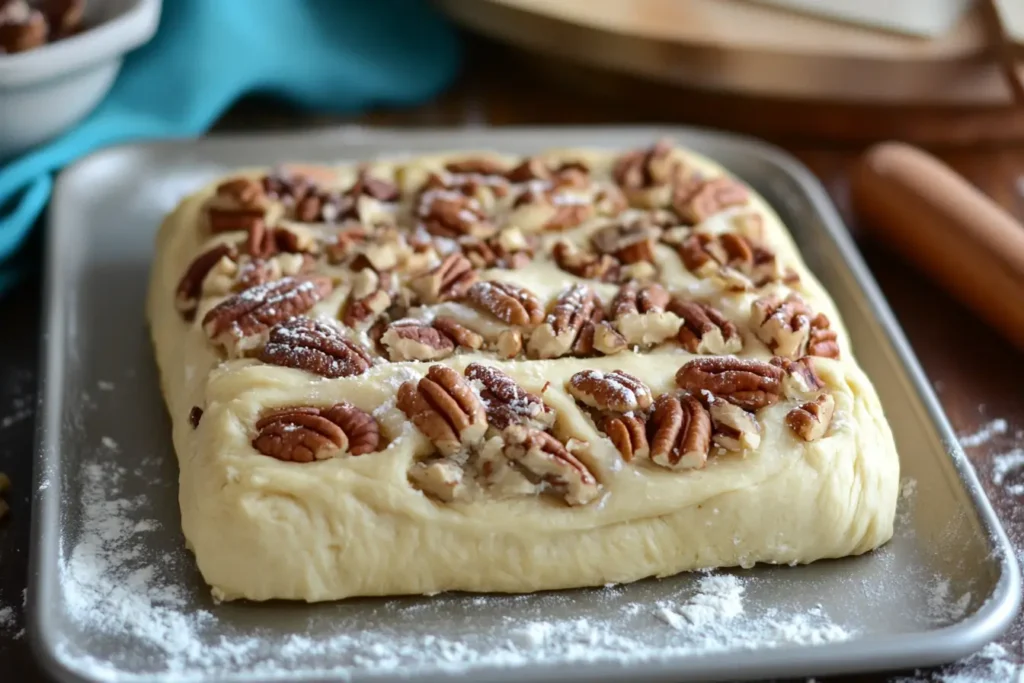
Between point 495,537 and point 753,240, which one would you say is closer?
point 495,537

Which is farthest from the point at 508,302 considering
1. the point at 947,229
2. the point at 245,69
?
the point at 245,69

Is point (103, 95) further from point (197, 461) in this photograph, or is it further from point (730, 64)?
point (730, 64)

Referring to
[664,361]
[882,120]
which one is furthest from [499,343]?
[882,120]

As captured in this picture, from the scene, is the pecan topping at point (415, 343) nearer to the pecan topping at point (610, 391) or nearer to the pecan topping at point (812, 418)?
the pecan topping at point (610, 391)

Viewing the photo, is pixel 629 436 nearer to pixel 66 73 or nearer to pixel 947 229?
pixel 947 229

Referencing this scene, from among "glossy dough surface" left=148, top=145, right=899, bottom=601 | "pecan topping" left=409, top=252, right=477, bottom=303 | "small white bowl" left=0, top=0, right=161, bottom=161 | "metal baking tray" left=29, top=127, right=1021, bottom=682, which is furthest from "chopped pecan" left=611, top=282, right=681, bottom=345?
"small white bowl" left=0, top=0, right=161, bottom=161

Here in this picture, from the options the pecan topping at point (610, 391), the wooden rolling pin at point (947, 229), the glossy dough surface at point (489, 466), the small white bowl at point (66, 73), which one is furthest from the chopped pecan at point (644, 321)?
the small white bowl at point (66, 73)

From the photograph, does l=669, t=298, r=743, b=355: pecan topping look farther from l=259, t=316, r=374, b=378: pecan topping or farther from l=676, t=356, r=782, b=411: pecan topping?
l=259, t=316, r=374, b=378: pecan topping
